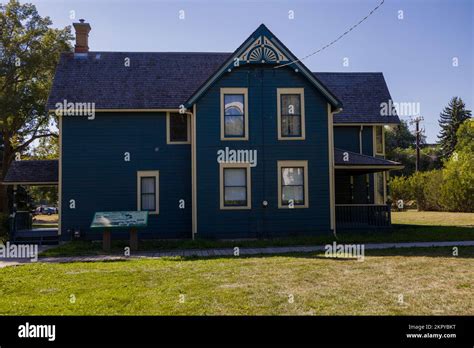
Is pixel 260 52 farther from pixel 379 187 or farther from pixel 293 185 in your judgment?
pixel 379 187

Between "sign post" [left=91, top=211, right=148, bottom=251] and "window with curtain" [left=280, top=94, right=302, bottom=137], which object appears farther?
"window with curtain" [left=280, top=94, right=302, bottom=137]

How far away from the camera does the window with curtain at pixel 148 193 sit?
60.2 ft

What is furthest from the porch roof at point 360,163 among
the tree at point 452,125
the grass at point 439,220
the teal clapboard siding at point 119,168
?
the tree at point 452,125

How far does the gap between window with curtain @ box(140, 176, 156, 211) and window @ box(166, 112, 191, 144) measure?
6.28 ft

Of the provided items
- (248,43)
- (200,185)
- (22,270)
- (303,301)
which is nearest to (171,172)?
(200,185)

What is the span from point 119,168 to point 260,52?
755 cm

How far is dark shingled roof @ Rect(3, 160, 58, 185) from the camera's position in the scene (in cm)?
1841

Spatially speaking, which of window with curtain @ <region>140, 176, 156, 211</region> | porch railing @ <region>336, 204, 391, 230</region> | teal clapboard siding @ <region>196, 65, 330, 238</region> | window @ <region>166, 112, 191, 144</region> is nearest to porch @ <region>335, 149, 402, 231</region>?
porch railing @ <region>336, 204, 391, 230</region>

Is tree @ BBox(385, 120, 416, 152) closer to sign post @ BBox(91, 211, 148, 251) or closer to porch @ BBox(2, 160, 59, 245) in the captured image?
porch @ BBox(2, 160, 59, 245)

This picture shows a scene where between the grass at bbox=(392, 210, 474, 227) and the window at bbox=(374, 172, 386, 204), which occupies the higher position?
the window at bbox=(374, 172, 386, 204)

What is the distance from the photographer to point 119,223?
15.4 metres

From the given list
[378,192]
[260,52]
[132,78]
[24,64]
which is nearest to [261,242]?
[260,52]

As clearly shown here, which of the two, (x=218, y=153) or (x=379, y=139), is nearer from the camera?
(x=218, y=153)

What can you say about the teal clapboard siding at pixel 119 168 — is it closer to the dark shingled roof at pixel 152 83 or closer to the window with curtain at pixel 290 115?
the dark shingled roof at pixel 152 83
